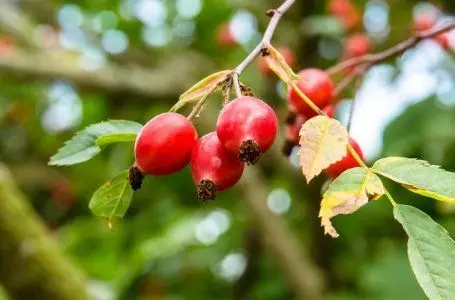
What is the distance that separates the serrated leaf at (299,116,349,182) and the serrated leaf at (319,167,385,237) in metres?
0.03

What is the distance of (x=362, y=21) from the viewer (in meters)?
3.13

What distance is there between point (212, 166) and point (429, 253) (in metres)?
0.29

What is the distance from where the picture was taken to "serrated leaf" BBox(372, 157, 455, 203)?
0.79 meters

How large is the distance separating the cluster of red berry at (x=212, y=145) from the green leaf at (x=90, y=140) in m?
0.07

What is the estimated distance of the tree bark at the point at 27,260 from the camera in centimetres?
225

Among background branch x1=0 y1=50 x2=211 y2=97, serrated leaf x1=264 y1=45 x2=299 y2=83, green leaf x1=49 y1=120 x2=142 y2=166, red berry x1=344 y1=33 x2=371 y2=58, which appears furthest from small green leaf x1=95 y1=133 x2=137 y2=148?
background branch x1=0 y1=50 x2=211 y2=97

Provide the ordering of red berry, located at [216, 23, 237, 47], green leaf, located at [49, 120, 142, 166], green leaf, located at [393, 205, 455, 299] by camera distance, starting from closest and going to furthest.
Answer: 1. green leaf, located at [393, 205, 455, 299]
2. green leaf, located at [49, 120, 142, 166]
3. red berry, located at [216, 23, 237, 47]

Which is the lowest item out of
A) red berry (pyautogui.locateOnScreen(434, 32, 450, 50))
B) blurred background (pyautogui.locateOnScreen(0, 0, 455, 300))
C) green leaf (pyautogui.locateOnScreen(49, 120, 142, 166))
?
blurred background (pyautogui.locateOnScreen(0, 0, 455, 300))

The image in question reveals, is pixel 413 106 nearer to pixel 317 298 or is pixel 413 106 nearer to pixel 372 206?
pixel 372 206

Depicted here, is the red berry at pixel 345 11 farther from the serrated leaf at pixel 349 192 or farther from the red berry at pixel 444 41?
the serrated leaf at pixel 349 192

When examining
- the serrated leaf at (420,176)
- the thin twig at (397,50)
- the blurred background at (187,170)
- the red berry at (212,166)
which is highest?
the red berry at (212,166)

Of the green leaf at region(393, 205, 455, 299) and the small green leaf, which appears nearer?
the green leaf at region(393, 205, 455, 299)

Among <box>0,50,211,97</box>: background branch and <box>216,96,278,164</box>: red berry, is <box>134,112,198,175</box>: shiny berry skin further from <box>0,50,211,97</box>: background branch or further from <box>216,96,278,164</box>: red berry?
<box>0,50,211,97</box>: background branch

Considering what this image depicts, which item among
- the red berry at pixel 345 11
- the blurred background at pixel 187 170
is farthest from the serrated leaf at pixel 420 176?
the red berry at pixel 345 11
